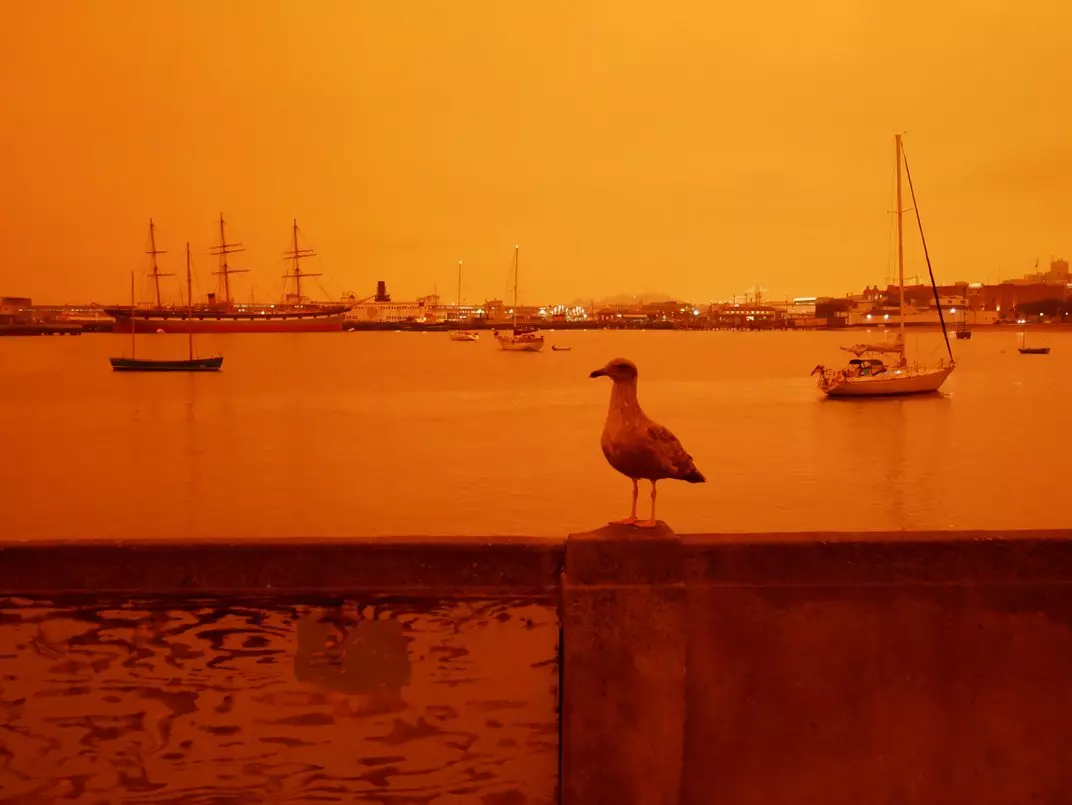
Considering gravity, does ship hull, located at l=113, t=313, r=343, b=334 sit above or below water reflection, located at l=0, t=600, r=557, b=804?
below

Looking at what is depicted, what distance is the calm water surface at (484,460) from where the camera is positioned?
58.4ft

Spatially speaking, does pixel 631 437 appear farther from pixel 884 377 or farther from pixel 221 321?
pixel 221 321

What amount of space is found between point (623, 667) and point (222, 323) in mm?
157172

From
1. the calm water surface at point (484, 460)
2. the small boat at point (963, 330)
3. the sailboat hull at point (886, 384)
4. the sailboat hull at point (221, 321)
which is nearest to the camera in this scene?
the calm water surface at point (484, 460)

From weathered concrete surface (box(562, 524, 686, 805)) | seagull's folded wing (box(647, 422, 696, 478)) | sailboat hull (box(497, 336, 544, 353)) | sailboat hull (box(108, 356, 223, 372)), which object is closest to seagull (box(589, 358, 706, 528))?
seagull's folded wing (box(647, 422, 696, 478))

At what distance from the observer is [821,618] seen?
316cm

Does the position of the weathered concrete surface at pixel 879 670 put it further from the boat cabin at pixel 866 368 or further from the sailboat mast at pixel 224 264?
the sailboat mast at pixel 224 264

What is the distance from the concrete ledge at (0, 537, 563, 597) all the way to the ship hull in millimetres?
148623

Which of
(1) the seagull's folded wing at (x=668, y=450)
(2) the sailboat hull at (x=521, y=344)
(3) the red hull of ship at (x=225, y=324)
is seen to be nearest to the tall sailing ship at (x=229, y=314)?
(3) the red hull of ship at (x=225, y=324)

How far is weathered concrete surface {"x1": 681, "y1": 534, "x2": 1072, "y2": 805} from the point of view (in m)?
3.14

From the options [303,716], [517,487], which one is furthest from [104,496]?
[303,716]

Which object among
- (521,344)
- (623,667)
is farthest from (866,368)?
(521,344)

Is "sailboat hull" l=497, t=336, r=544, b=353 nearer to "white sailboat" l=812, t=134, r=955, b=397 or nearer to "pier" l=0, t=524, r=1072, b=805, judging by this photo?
"white sailboat" l=812, t=134, r=955, b=397

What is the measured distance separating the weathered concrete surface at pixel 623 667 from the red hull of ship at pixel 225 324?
14743 centimetres
